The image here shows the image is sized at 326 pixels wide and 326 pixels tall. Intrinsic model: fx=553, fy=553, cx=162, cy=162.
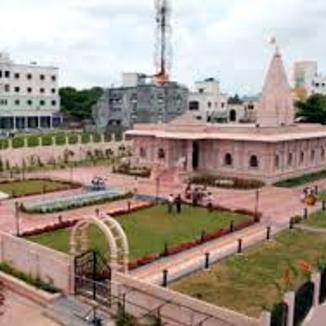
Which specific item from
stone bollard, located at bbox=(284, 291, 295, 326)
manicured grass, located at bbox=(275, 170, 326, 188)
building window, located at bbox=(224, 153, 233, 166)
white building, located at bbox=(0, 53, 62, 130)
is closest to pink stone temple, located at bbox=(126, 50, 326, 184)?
building window, located at bbox=(224, 153, 233, 166)

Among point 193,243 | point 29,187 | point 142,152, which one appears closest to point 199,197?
point 193,243

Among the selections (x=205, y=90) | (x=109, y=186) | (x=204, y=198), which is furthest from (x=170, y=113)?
(x=204, y=198)

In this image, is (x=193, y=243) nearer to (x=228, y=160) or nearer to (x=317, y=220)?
(x=317, y=220)

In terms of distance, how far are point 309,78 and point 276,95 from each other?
77652mm

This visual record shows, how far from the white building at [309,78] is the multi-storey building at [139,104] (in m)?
38.6

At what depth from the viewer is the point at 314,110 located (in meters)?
72.2

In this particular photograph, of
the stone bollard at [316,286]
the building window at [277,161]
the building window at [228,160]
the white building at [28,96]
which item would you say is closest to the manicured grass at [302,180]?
the building window at [277,161]

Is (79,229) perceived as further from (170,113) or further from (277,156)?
(170,113)

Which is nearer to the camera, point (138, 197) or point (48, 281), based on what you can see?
point (48, 281)

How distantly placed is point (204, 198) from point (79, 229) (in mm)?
13895

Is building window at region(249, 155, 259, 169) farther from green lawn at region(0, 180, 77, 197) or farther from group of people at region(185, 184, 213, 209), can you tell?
green lawn at region(0, 180, 77, 197)

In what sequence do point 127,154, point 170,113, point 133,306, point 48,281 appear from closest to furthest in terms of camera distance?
1. point 133,306
2. point 48,281
3. point 127,154
4. point 170,113

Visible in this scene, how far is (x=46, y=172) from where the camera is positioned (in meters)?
45.6

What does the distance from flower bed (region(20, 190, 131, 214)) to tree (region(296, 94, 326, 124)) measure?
143 feet
